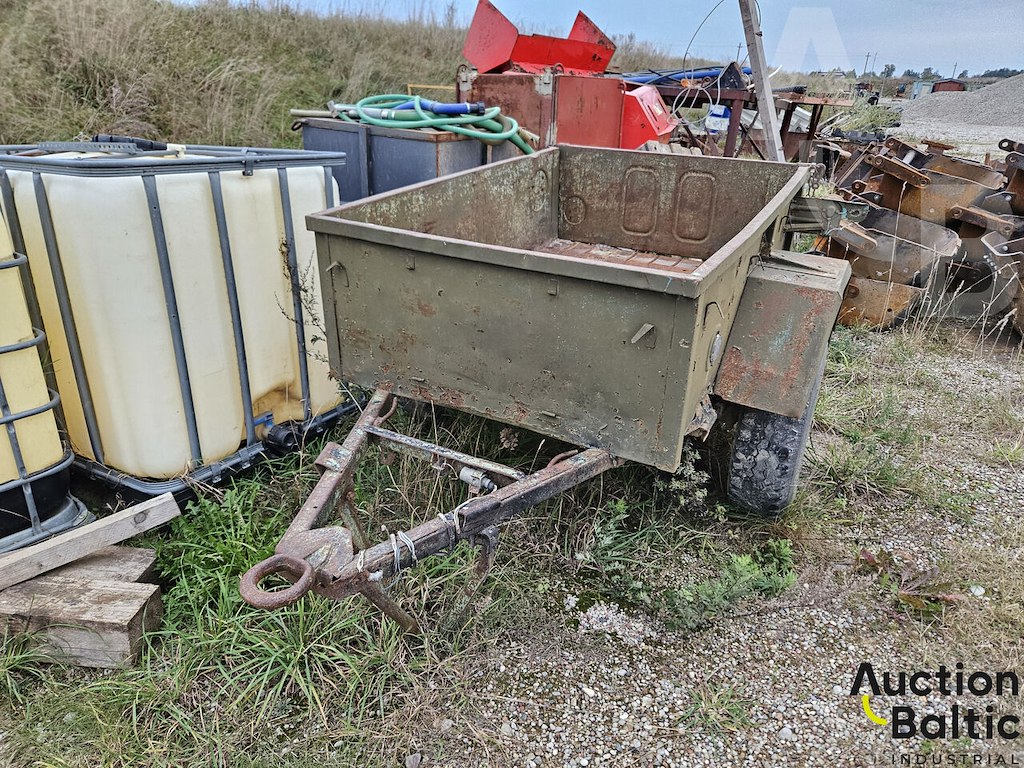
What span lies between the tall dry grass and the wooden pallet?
5.34 metres

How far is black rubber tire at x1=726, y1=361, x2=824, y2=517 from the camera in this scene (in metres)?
2.71

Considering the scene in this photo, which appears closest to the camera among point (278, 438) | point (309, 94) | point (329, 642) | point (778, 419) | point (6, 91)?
point (329, 642)

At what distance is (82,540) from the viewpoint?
7.86 ft

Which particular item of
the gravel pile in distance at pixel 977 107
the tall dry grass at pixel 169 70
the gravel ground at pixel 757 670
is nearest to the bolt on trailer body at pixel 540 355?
the gravel ground at pixel 757 670

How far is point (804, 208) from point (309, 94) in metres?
7.30

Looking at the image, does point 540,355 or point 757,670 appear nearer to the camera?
point 540,355

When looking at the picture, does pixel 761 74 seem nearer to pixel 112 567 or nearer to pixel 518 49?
pixel 518 49

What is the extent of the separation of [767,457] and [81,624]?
2.40 m

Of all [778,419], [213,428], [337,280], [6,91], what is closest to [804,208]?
[778,419]

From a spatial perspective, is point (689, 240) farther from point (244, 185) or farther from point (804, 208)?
point (244, 185)

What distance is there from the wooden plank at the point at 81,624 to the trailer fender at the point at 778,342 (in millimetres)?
2071

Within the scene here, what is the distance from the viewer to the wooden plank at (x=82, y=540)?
231 cm

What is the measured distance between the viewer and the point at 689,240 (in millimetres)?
4012

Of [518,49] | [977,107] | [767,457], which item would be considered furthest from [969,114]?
[767,457]
